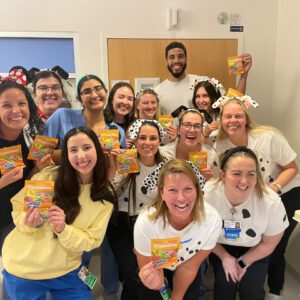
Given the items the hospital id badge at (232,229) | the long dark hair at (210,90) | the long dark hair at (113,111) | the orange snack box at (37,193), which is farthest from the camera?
the long dark hair at (210,90)

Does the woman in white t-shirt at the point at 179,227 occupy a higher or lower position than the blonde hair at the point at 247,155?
lower

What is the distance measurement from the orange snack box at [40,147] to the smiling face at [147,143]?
1.96ft

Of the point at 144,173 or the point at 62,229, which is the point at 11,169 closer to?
the point at 62,229

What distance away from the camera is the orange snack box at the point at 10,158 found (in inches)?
73.7

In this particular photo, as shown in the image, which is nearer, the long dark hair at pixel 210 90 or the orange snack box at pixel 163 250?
the orange snack box at pixel 163 250

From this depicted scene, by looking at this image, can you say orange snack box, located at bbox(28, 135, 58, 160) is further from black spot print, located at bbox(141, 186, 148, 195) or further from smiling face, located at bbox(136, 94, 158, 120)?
smiling face, located at bbox(136, 94, 158, 120)

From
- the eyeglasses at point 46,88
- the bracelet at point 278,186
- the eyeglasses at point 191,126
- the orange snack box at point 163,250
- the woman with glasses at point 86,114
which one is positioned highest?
the eyeglasses at point 46,88

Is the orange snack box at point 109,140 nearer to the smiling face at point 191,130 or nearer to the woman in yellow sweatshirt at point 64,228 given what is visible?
the woman in yellow sweatshirt at point 64,228

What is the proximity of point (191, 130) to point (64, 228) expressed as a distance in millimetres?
1172

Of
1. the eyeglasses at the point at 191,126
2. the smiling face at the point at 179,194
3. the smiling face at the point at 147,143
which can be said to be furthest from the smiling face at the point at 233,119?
the smiling face at the point at 179,194

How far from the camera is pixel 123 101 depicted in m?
2.56

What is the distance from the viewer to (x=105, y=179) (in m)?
2.03

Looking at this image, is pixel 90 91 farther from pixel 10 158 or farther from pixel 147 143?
pixel 10 158

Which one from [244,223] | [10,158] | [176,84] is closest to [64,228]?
[10,158]
